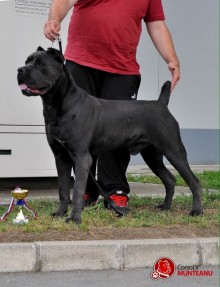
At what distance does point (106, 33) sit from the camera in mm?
5945

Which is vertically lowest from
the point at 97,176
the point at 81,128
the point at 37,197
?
the point at 37,197

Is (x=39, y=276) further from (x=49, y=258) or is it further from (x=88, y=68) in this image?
(x=88, y=68)

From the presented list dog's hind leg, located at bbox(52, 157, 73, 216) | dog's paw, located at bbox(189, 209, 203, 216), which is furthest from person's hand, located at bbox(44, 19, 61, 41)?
dog's paw, located at bbox(189, 209, 203, 216)

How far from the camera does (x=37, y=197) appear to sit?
752 cm

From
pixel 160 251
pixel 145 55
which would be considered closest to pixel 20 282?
pixel 160 251

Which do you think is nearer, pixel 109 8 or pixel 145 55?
pixel 109 8

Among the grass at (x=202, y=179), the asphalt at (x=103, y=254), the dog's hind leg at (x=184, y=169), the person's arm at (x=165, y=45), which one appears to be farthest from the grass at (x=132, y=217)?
the grass at (x=202, y=179)

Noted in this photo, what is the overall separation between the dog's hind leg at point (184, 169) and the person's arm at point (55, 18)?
1.45 meters

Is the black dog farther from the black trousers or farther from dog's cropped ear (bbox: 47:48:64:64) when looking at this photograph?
the black trousers

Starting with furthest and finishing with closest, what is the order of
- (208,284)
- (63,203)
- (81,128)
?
1. (63,203)
2. (81,128)
3. (208,284)

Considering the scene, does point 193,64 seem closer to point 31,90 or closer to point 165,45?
point 165,45

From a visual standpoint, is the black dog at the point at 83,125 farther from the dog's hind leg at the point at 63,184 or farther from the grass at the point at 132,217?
the grass at the point at 132,217

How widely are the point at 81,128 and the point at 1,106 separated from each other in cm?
241

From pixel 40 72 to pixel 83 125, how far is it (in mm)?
566
